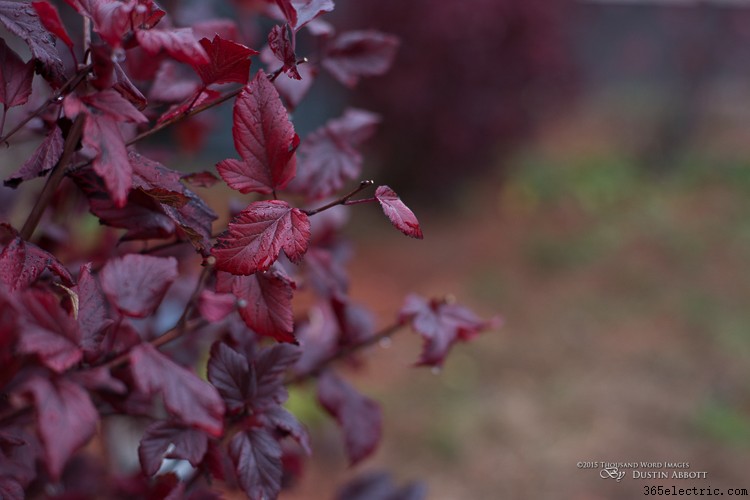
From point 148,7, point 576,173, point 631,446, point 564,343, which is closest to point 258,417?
point 148,7

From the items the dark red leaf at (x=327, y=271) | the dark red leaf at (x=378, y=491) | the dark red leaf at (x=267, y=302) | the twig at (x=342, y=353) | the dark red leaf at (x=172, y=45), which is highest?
the dark red leaf at (x=172, y=45)

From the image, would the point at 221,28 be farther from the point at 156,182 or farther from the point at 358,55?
the point at 156,182

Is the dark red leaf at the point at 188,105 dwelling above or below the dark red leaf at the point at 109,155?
below

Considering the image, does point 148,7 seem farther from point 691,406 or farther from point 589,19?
point 589,19

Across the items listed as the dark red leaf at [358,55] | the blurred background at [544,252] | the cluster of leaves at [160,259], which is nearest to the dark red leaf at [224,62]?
the cluster of leaves at [160,259]

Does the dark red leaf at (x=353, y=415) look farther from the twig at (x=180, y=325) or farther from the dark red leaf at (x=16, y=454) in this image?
the dark red leaf at (x=16, y=454)
